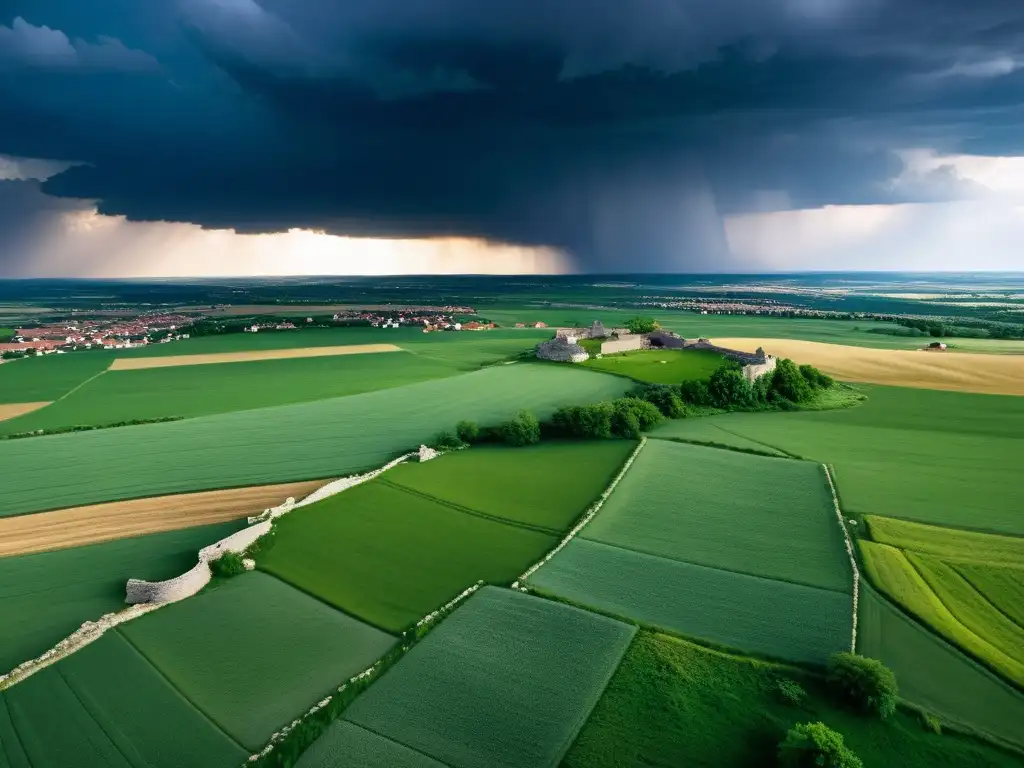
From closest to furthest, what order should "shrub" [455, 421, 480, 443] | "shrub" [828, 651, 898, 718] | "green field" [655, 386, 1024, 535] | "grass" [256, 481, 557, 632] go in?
"shrub" [828, 651, 898, 718]
"grass" [256, 481, 557, 632]
"green field" [655, 386, 1024, 535]
"shrub" [455, 421, 480, 443]

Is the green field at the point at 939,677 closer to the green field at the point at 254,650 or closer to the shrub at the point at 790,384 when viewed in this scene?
the green field at the point at 254,650

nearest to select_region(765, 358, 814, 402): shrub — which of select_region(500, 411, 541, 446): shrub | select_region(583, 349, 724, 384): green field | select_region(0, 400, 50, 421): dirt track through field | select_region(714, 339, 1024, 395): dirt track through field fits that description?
select_region(583, 349, 724, 384): green field

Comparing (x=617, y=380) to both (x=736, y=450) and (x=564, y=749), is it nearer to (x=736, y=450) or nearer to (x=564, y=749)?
(x=736, y=450)

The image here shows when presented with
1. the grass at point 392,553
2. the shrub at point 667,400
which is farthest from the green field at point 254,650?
the shrub at point 667,400

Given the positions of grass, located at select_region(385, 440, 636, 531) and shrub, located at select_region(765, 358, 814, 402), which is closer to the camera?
grass, located at select_region(385, 440, 636, 531)

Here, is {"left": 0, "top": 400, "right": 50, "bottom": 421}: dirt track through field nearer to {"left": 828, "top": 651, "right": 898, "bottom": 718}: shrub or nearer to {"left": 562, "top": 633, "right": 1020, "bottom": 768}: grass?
{"left": 562, "top": 633, "right": 1020, "bottom": 768}: grass
